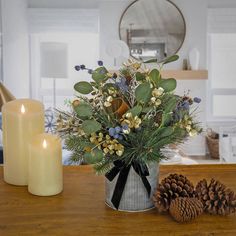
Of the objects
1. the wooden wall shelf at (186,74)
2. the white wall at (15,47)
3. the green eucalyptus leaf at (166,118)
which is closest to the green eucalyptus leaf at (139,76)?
the green eucalyptus leaf at (166,118)

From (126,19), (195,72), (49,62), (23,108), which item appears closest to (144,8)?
(126,19)

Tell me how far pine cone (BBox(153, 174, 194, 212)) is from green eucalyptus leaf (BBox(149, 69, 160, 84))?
0.25 metres

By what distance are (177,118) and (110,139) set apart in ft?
0.57

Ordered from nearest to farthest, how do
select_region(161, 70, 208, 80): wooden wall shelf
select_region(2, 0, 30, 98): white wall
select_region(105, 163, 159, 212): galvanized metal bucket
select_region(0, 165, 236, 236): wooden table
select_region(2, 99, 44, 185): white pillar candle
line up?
select_region(0, 165, 236, 236): wooden table → select_region(105, 163, 159, 212): galvanized metal bucket → select_region(2, 99, 44, 185): white pillar candle → select_region(2, 0, 30, 98): white wall → select_region(161, 70, 208, 80): wooden wall shelf

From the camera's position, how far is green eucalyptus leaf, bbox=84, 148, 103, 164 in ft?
2.99

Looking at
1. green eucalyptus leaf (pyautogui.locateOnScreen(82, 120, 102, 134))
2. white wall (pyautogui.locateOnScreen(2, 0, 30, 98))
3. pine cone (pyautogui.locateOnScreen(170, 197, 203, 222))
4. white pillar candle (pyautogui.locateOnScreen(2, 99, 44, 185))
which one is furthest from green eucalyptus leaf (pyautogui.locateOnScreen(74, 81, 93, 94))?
white wall (pyautogui.locateOnScreen(2, 0, 30, 98))

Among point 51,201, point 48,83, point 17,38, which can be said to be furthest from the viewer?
point 48,83

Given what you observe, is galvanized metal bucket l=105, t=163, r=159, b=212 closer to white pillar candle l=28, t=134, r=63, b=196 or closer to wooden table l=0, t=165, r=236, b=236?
wooden table l=0, t=165, r=236, b=236

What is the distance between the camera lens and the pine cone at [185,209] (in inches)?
35.5

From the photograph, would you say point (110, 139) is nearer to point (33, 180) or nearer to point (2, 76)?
point (33, 180)

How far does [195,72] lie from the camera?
519 cm

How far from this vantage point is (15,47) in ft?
16.3

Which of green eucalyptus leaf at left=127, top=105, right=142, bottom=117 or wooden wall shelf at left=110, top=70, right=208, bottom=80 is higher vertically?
wooden wall shelf at left=110, top=70, right=208, bottom=80

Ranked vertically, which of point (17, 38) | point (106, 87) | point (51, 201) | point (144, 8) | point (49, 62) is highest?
point (144, 8)
